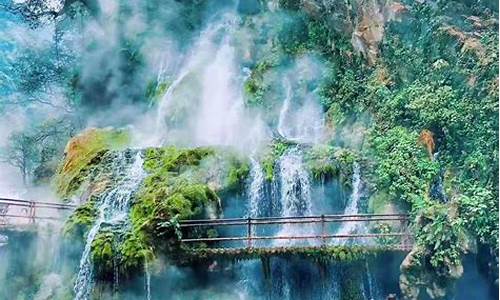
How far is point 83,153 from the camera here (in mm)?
8953

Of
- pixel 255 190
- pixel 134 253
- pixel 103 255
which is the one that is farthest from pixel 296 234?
pixel 103 255

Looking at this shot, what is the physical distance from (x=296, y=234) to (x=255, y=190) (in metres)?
0.77

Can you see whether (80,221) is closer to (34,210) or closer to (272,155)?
(34,210)

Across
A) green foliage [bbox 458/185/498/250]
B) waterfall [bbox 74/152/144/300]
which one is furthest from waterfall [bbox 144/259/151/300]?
green foliage [bbox 458/185/498/250]

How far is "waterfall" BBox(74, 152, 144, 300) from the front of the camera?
23.6 ft

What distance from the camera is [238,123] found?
954cm

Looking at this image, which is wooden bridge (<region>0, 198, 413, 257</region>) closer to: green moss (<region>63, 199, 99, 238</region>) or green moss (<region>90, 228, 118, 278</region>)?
green moss (<region>63, 199, 99, 238</region>)

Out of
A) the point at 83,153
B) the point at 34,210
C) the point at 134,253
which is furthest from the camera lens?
the point at 83,153

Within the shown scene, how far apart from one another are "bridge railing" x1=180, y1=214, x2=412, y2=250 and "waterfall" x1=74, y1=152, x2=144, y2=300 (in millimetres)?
1016

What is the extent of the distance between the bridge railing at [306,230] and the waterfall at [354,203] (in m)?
0.01

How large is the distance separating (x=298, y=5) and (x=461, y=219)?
4974 mm

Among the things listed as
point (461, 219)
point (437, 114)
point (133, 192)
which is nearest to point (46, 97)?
point (133, 192)

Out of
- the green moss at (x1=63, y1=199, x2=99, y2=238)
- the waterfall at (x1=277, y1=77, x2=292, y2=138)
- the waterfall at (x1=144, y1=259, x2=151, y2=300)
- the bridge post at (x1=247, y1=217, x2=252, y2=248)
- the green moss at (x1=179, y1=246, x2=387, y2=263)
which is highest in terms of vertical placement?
the waterfall at (x1=277, y1=77, x2=292, y2=138)

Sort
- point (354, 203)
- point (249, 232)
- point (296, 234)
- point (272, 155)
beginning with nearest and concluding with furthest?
point (249, 232), point (354, 203), point (296, 234), point (272, 155)
